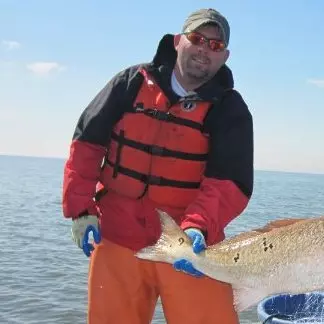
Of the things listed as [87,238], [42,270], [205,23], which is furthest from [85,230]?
[42,270]

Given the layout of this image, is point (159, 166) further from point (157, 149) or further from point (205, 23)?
point (205, 23)

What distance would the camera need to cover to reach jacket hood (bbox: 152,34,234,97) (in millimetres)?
5152

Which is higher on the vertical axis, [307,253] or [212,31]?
[212,31]

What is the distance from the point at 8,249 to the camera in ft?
59.6

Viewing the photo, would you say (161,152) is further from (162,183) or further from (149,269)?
(149,269)

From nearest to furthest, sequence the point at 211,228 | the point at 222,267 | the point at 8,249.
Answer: the point at 222,267 < the point at 211,228 < the point at 8,249

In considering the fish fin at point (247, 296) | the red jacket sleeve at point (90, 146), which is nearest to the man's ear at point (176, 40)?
the red jacket sleeve at point (90, 146)

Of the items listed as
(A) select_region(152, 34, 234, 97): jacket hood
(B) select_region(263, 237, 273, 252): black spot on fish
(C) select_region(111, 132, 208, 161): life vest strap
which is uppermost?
(A) select_region(152, 34, 234, 97): jacket hood

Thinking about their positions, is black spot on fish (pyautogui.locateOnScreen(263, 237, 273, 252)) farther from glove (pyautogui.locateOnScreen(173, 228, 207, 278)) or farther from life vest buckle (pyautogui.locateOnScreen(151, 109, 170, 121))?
life vest buckle (pyautogui.locateOnScreen(151, 109, 170, 121))

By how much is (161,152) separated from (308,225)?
1531 millimetres

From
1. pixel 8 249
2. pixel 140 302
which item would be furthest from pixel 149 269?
pixel 8 249

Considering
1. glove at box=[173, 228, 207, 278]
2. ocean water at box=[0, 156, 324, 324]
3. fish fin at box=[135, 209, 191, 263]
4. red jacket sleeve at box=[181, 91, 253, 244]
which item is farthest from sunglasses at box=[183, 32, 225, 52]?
ocean water at box=[0, 156, 324, 324]

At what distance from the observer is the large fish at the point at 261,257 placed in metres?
4.20

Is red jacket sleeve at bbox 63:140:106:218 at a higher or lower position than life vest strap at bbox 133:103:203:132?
lower
